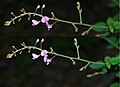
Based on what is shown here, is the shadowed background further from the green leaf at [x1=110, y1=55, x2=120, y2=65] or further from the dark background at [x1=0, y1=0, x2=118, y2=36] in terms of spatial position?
the green leaf at [x1=110, y1=55, x2=120, y2=65]

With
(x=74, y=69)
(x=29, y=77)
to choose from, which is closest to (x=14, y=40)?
(x=29, y=77)

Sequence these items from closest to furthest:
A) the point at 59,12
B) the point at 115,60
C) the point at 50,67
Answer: the point at 115,60
the point at 50,67
the point at 59,12

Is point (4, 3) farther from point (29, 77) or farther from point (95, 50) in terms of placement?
point (95, 50)

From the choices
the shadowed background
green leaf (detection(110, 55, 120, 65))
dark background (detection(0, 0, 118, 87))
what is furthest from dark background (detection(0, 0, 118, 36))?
green leaf (detection(110, 55, 120, 65))

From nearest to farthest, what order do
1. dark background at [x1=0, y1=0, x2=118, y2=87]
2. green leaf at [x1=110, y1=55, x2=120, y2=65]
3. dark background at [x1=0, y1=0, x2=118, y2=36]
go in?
green leaf at [x1=110, y1=55, x2=120, y2=65], dark background at [x1=0, y1=0, x2=118, y2=87], dark background at [x1=0, y1=0, x2=118, y2=36]

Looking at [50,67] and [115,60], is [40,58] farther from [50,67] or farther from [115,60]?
[115,60]

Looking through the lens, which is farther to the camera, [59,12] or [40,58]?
[59,12]

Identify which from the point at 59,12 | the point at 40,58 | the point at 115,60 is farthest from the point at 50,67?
the point at 115,60

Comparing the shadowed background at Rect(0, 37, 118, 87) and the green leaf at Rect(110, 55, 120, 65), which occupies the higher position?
the green leaf at Rect(110, 55, 120, 65)

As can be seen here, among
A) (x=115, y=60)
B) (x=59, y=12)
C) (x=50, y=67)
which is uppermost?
(x=59, y=12)

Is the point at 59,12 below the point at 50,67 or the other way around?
the other way around

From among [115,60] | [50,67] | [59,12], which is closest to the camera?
[115,60]
